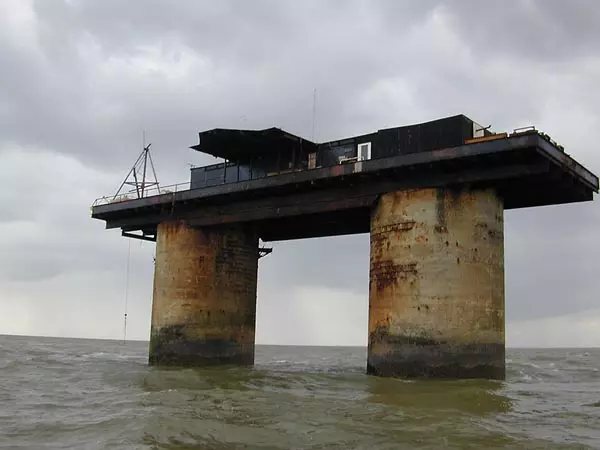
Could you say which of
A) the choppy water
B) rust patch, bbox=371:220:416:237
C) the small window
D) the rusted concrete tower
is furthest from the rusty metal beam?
the choppy water

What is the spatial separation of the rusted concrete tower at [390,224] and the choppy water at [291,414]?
2398 mm

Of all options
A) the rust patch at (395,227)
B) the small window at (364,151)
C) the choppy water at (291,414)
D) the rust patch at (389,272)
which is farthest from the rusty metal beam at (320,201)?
the choppy water at (291,414)

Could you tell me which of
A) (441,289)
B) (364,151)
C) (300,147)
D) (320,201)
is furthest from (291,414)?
(300,147)

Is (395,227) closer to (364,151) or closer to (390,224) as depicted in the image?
(390,224)

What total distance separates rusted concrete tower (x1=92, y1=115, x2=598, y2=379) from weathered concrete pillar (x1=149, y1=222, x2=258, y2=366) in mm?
58

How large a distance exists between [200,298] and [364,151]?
11769 mm

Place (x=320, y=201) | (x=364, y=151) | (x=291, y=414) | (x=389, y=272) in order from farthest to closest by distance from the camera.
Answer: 1. (x=364, y=151)
2. (x=320, y=201)
3. (x=389, y=272)
4. (x=291, y=414)

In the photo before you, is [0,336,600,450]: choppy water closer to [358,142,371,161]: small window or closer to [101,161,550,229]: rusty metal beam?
[101,161,550,229]: rusty metal beam

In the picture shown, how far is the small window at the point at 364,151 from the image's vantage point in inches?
1180

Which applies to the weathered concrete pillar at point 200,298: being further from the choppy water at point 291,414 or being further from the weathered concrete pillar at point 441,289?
the weathered concrete pillar at point 441,289

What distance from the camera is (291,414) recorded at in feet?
52.9

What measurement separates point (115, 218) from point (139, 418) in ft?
82.4

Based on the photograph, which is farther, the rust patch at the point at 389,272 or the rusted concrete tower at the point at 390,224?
the rust patch at the point at 389,272

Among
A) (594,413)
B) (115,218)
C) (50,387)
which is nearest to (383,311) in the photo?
(594,413)
